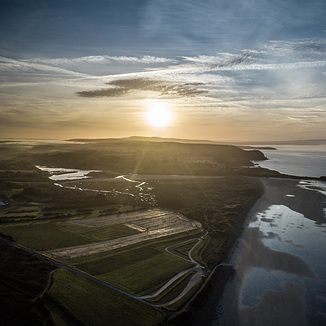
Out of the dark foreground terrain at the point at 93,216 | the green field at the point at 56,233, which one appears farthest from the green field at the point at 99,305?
the green field at the point at 56,233

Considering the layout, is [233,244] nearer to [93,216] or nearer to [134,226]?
[134,226]

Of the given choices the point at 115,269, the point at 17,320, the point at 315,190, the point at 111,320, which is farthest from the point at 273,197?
the point at 17,320

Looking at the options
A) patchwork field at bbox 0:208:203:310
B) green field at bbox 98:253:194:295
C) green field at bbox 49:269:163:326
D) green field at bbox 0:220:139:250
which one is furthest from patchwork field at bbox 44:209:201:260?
green field at bbox 49:269:163:326

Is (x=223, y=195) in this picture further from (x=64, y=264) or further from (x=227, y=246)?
(x=64, y=264)

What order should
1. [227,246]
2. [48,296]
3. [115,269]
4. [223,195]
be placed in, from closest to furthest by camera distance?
[48,296] → [115,269] → [227,246] → [223,195]

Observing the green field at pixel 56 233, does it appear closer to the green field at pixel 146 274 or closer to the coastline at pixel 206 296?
the green field at pixel 146 274

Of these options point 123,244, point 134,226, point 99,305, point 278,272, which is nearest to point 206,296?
point 99,305

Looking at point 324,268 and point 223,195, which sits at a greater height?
point 324,268

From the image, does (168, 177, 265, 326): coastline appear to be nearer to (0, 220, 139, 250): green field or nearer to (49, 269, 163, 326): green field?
(49, 269, 163, 326): green field
